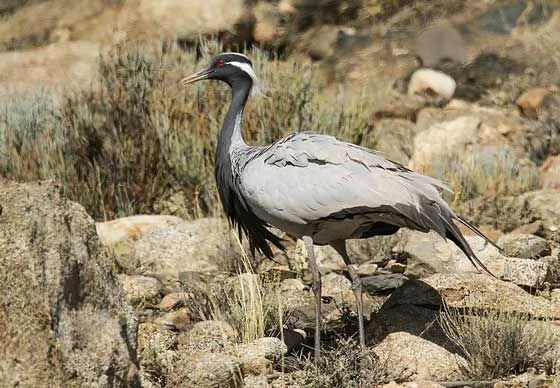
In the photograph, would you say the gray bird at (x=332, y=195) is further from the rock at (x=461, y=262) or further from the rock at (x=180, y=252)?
the rock at (x=180, y=252)

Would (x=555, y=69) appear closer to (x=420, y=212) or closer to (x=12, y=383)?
(x=420, y=212)

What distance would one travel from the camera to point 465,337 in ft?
18.8

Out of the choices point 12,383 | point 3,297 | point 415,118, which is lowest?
point 415,118

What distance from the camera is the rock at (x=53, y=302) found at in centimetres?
421

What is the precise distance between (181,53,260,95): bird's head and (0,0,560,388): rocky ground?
4.18 feet

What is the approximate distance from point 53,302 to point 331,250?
419 cm

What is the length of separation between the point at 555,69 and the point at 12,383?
10.8 meters

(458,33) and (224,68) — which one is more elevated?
(224,68)

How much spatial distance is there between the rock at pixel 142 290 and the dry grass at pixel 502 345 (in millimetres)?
2237

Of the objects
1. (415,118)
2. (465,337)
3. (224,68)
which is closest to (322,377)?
(465,337)

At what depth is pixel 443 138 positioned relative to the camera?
35.9 feet

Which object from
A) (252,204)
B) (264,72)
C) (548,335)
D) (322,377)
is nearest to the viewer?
(322,377)

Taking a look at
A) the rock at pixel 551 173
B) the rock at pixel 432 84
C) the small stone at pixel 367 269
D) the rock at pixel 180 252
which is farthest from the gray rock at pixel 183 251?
the rock at pixel 432 84

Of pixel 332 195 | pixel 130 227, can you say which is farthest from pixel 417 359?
pixel 130 227
